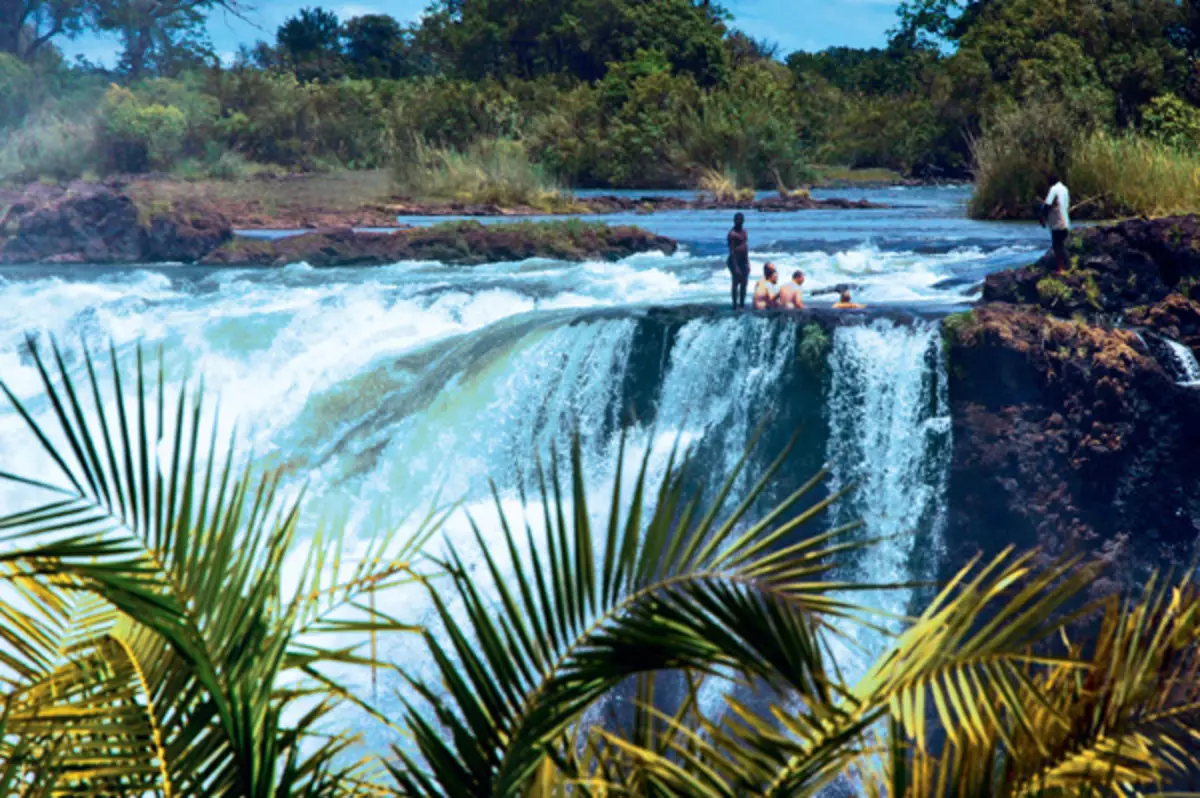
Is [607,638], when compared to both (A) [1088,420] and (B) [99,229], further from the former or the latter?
(B) [99,229]

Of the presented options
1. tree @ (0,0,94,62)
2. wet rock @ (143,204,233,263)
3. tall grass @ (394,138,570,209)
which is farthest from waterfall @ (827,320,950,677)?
tree @ (0,0,94,62)

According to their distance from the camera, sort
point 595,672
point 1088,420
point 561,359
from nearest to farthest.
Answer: point 595,672 < point 1088,420 < point 561,359

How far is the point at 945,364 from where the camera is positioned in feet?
21.4

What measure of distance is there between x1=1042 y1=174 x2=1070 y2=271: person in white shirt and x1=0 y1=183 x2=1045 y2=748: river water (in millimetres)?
641

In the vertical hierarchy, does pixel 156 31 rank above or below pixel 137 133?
above

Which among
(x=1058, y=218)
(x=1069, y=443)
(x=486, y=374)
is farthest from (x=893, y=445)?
(x=486, y=374)

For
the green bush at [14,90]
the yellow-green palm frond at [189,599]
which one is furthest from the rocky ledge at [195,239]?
the yellow-green palm frond at [189,599]

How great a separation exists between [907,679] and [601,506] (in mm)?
5061

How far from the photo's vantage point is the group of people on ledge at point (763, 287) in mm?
7406

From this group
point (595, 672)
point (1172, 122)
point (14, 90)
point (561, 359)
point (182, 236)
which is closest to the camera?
point (595, 672)

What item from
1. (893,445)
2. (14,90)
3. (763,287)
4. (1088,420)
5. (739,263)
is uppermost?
(14,90)

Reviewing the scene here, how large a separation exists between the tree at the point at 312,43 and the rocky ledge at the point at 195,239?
138cm

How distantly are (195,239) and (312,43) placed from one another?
1.97 metres

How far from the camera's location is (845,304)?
7473 mm
